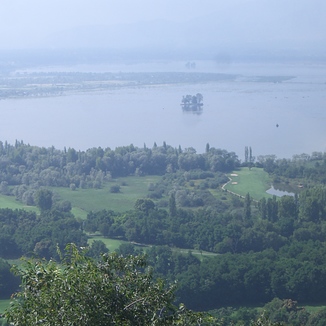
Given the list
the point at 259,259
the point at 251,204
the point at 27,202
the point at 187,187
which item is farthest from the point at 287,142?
the point at 259,259

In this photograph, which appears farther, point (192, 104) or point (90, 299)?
point (192, 104)

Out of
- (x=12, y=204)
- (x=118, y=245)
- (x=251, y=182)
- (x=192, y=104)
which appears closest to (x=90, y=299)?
(x=118, y=245)

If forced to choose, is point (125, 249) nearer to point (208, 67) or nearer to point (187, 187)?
point (187, 187)

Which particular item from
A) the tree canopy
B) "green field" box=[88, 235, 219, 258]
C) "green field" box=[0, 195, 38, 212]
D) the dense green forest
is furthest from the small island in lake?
the tree canopy

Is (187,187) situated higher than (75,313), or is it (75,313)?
(75,313)

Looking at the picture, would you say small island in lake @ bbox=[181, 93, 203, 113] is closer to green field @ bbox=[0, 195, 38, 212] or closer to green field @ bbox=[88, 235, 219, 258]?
green field @ bbox=[0, 195, 38, 212]

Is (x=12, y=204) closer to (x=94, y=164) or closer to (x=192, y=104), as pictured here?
(x=94, y=164)

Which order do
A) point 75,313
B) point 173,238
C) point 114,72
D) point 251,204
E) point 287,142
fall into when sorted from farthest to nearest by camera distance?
point 114,72
point 287,142
point 251,204
point 173,238
point 75,313
